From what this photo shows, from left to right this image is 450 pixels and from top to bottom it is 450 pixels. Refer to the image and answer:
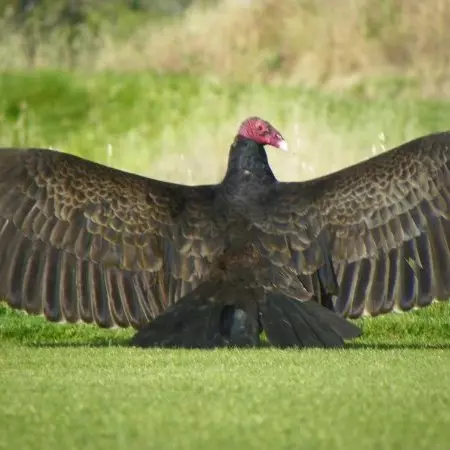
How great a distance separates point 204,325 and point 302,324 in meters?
0.41

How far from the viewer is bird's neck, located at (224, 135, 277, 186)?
658cm

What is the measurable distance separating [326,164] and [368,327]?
5632 mm

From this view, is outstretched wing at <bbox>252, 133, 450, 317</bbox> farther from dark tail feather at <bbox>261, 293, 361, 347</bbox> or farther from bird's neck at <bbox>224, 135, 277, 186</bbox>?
dark tail feather at <bbox>261, 293, 361, 347</bbox>

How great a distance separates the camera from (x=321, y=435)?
12.9 ft

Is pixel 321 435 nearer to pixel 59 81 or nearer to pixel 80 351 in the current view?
pixel 80 351

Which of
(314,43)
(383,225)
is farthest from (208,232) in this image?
(314,43)

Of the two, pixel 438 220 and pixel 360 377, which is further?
pixel 438 220

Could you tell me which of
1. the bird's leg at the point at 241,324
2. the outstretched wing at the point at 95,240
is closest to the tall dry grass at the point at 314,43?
the outstretched wing at the point at 95,240

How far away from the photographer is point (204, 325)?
5941 mm

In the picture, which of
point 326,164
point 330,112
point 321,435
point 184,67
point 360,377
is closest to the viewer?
point 321,435

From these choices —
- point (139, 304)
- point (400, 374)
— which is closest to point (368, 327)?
point (139, 304)

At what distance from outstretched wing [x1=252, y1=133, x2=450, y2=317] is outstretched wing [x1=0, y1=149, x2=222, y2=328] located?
1.58 ft

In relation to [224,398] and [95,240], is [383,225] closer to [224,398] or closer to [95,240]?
[95,240]

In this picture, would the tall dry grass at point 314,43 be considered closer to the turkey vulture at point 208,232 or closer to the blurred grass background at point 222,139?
the blurred grass background at point 222,139
